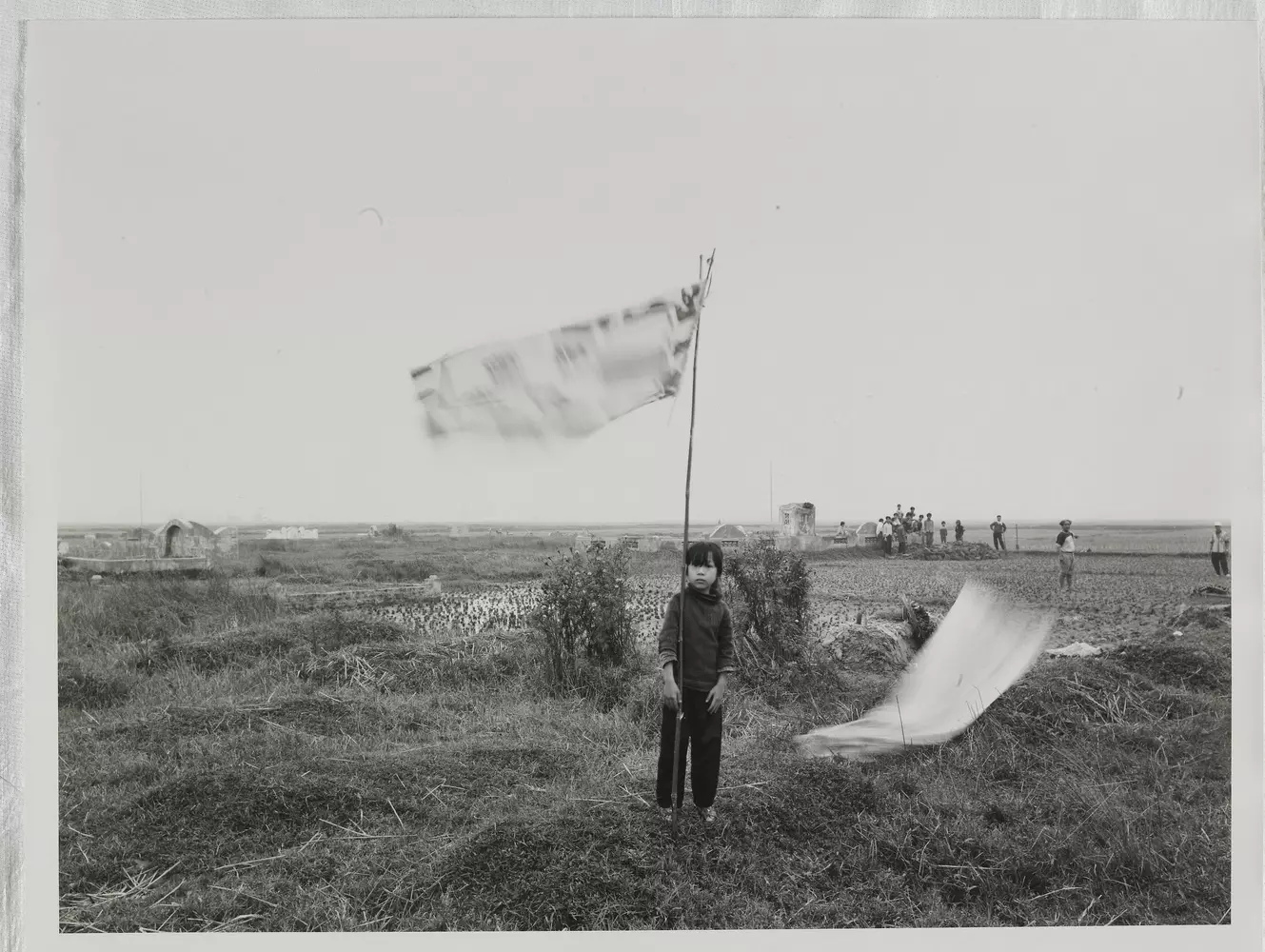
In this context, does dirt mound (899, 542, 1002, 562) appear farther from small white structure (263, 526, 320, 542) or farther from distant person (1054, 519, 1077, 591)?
small white structure (263, 526, 320, 542)

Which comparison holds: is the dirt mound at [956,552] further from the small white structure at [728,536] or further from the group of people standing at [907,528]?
the small white structure at [728,536]

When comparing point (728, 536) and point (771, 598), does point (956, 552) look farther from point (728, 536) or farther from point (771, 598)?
point (728, 536)

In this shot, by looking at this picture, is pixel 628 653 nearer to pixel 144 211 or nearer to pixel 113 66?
pixel 144 211

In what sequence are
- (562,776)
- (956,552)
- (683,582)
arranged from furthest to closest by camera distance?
1. (956,552)
2. (562,776)
3. (683,582)

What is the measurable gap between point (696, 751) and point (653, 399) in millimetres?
1303

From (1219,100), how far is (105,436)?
14.4 feet

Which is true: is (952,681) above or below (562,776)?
above

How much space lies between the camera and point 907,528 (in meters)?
3.13

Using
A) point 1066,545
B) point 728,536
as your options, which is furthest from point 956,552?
point 728,536

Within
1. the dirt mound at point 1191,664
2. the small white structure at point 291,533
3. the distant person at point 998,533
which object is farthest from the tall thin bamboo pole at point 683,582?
the dirt mound at point 1191,664

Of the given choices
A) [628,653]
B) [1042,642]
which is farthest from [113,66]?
[1042,642]

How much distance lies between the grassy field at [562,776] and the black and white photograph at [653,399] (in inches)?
0.8

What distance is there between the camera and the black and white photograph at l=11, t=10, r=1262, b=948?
120 inches

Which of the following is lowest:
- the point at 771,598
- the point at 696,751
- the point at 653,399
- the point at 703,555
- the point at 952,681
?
the point at 696,751
